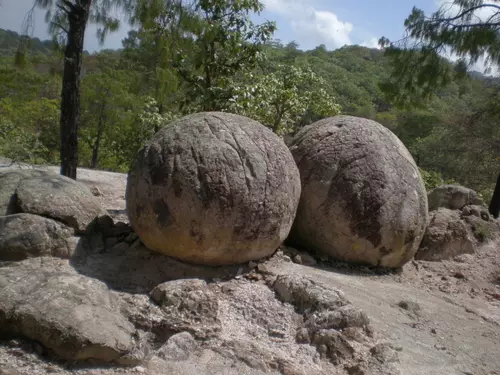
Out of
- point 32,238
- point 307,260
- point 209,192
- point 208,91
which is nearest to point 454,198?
point 307,260

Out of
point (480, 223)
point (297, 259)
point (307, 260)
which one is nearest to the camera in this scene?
point (297, 259)

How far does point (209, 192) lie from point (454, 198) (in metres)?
5.00

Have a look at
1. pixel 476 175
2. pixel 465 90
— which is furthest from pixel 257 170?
pixel 476 175

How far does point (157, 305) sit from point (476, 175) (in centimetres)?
1270

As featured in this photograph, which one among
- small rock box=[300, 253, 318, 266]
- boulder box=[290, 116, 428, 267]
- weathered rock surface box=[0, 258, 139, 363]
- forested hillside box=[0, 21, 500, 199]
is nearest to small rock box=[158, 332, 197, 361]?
weathered rock surface box=[0, 258, 139, 363]

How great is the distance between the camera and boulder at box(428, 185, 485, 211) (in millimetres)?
8648

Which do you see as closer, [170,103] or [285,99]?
[285,99]

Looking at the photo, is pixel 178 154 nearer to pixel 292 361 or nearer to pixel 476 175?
pixel 292 361

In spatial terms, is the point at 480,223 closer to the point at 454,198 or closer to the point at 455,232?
the point at 454,198

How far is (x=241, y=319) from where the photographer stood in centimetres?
476

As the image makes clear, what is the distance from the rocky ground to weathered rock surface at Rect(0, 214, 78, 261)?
109 millimetres

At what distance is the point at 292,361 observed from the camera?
14.1 ft

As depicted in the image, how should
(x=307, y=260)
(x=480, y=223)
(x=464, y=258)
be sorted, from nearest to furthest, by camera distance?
(x=307, y=260), (x=464, y=258), (x=480, y=223)

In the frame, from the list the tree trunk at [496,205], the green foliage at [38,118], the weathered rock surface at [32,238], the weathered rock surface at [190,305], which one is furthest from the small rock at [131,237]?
the green foliage at [38,118]
